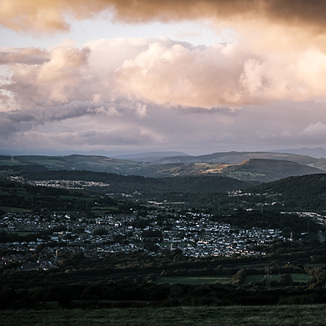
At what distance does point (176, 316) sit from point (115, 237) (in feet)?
178

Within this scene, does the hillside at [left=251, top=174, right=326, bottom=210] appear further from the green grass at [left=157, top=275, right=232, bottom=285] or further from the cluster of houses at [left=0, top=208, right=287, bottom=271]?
the green grass at [left=157, top=275, right=232, bottom=285]

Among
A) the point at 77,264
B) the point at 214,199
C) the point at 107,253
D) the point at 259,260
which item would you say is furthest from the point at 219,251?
the point at 214,199

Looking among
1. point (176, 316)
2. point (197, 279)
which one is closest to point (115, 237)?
point (197, 279)

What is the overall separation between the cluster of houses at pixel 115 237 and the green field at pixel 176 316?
31971 mm

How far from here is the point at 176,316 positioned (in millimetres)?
20031

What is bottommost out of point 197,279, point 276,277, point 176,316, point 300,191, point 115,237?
point 115,237

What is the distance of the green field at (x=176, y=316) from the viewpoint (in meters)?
18.7

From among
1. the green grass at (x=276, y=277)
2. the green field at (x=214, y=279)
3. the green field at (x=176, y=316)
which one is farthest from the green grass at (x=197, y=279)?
the green field at (x=176, y=316)

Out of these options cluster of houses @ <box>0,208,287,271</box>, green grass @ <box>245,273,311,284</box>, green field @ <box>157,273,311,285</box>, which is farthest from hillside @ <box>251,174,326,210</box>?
green field @ <box>157,273,311,285</box>

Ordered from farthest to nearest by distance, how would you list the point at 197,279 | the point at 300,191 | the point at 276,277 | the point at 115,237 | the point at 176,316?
the point at 300,191, the point at 115,237, the point at 276,277, the point at 197,279, the point at 176,316

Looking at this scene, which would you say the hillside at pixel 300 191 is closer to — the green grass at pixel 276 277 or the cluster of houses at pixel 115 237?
the cluster of houses at pixel 115 237

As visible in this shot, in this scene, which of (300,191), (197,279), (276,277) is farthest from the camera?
(300,191)

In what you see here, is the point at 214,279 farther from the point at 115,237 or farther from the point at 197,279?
the point at 115,237

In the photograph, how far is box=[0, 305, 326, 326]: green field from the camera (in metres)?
18.7
